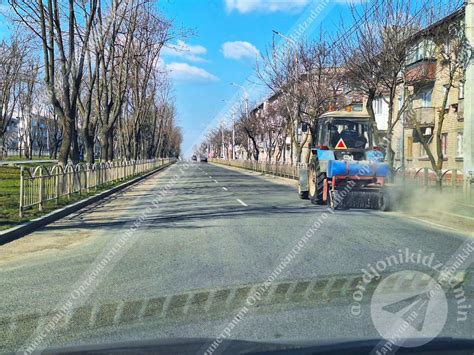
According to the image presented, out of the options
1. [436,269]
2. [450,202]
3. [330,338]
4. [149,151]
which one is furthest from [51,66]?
[149,151]

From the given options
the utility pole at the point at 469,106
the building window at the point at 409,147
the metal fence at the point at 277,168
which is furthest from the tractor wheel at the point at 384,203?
the building window at the point at 409,147

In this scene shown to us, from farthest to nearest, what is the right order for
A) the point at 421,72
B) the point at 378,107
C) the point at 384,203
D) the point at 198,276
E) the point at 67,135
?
the point at 378,107, the point at 421,72, the point at 67,135, the point at 384,203, the point at 198,276

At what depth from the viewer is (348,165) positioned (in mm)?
16016

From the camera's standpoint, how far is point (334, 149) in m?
17.3

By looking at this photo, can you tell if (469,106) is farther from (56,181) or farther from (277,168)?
(277,168)

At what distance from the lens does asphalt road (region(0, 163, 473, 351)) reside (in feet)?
17.1

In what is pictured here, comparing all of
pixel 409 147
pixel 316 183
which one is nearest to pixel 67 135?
pixel 316 183

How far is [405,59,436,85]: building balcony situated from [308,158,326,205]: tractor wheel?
26.9 feet

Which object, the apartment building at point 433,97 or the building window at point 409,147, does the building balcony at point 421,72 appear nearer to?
the apartment building at point 433,97

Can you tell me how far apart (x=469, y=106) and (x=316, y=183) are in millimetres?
5101

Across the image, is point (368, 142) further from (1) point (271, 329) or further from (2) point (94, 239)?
(1) point (271, 329)

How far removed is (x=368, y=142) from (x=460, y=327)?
12.7 metres

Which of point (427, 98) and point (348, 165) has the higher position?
point (427, 98)

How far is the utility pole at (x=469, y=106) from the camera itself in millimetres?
15289
